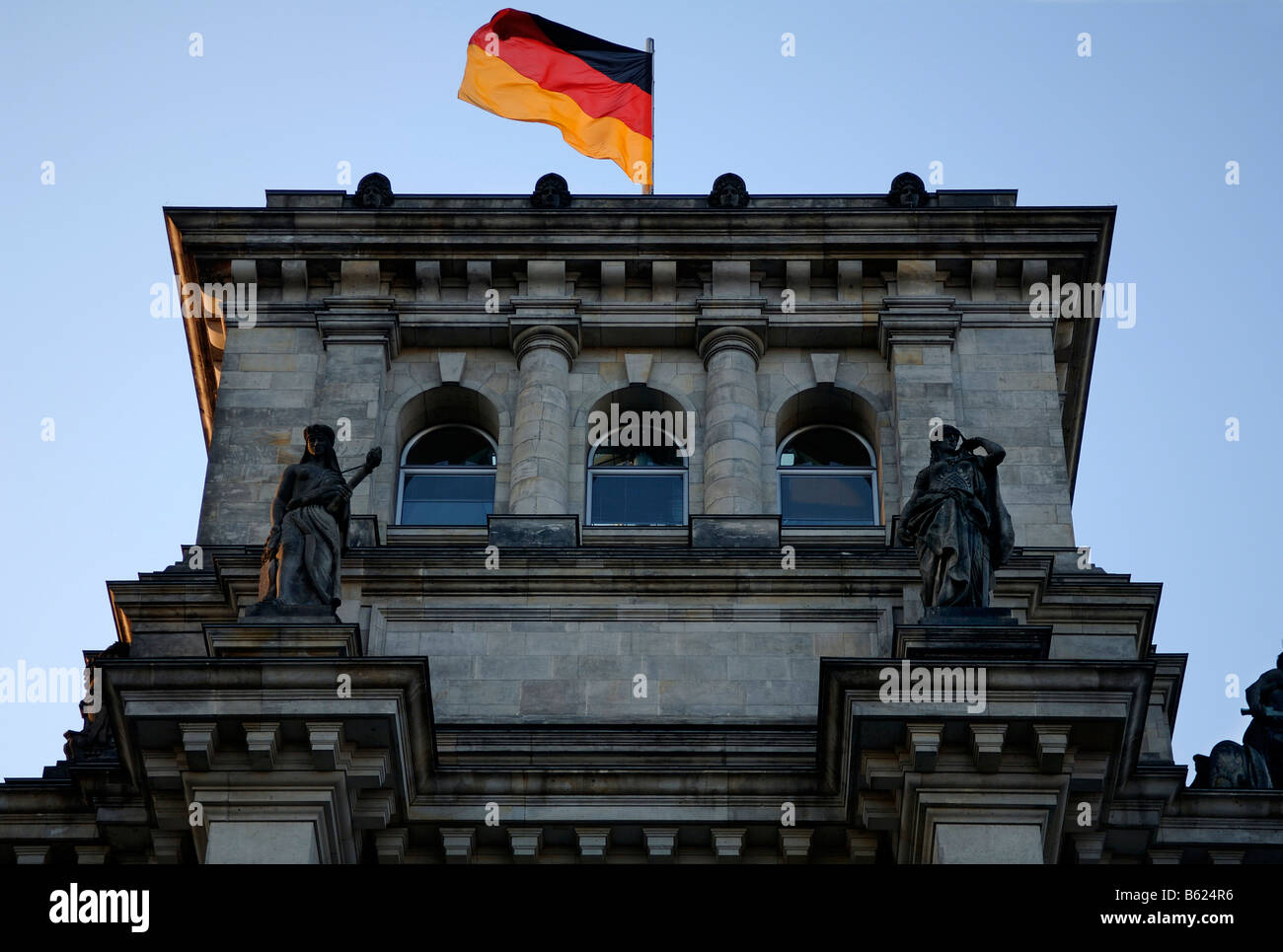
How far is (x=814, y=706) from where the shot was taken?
1121 inches

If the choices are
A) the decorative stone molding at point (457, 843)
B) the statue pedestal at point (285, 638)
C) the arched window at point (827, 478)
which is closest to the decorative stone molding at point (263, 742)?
the statue pedestal at point (285, 638)

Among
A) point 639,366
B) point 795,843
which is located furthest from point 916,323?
point 795,843

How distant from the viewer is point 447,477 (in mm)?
32812

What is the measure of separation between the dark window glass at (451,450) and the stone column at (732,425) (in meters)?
2.81

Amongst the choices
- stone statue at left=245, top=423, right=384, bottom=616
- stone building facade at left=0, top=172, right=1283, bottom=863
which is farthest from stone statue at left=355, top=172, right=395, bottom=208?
stone statue at left=245, top=423, right=384, bottom=616

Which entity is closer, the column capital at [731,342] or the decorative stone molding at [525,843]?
the decorative stone molding at [525,843]

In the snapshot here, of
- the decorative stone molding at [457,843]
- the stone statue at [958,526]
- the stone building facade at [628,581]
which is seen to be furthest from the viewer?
the stone statue at [958,526]

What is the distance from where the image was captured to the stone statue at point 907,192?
115 ft

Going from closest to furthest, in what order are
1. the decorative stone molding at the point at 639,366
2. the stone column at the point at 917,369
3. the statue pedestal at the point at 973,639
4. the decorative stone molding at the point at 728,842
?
1. the statue pedestal at the point at 973,639
2. the decorative stone molding at the point at 728,842
3. the stone column at the point at 917,369
4. the decorative stone molding at the point at 639,366

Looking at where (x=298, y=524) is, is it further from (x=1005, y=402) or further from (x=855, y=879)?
(x=1005, y=402)

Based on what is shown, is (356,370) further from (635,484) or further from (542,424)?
(635,484)

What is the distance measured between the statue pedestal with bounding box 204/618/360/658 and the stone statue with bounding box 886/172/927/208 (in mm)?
11684

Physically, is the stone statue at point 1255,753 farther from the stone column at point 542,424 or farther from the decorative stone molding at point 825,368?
the stone column at point 542,424

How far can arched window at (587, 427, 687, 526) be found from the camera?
106ft
